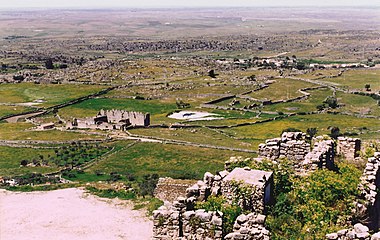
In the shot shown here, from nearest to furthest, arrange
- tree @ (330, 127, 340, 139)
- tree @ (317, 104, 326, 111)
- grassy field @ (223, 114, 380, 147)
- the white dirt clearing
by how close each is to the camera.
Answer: the white dirt clearing → tree @ (330, 127, 340, 139) → grassy field @ (223, 114, 380, 147) → tree @ (317, 104, 326, 111)

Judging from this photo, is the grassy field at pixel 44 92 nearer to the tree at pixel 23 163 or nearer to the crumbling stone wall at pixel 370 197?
the tree at pixel 23 163

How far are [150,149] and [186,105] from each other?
143 feet

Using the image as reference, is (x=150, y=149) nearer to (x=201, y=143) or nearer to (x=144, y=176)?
(x=201, y=143)

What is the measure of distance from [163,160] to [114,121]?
30642mm

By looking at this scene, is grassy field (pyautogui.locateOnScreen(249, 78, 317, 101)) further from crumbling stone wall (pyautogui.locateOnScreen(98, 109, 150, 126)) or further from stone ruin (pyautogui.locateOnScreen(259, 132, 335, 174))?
stone ruin (pyautogui.locateOnScreen(259, 132, 335, 174))

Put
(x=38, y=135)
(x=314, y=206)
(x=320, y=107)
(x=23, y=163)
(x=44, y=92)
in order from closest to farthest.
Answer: (x=314, y=206) < (x=23, y=163) < (x=38, y=135) < (x=320, y=107) < (x=44, y=92)

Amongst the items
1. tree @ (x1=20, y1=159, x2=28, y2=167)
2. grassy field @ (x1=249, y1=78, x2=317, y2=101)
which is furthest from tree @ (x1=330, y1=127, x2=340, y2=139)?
tree @ (x1=20, y1=159, x2=28, y2=167)

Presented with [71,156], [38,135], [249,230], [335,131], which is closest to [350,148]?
[249,230]

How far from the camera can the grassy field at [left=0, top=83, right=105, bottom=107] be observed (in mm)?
117688

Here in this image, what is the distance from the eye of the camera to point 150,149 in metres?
65.9

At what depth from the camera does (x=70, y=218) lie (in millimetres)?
31906

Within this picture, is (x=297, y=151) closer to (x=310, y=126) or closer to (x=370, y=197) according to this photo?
(x=370, y=197)

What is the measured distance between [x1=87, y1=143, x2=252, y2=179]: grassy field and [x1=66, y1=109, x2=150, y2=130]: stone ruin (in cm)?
1548

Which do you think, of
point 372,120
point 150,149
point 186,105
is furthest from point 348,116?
point 150,149
